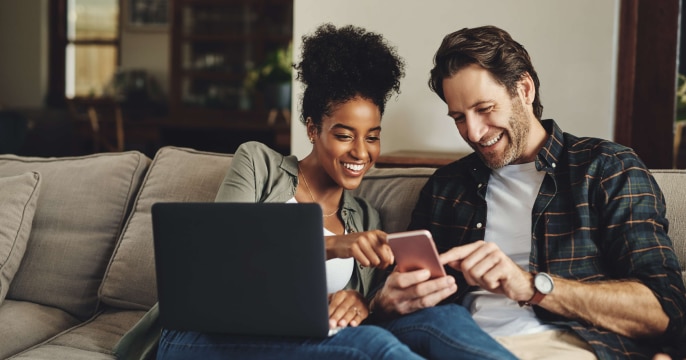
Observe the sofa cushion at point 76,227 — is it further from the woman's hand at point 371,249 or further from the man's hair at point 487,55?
the man's hair at point 487,55

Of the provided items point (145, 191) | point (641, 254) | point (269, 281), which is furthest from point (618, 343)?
point (145, 191)

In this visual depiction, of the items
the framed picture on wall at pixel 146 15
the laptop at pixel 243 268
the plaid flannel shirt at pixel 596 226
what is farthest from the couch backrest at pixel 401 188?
the framed picture on wall at pixel 146 15

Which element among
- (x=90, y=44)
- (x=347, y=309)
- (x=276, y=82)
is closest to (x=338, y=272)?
(x=347, y=309)

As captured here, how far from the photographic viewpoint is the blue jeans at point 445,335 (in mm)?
1411

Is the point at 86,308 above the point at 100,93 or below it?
below

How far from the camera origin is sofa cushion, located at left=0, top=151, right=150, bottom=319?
2166 mm

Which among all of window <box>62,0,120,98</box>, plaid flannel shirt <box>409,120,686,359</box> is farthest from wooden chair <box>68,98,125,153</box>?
plaid flannel shirt <box>409,120,686,359</box>

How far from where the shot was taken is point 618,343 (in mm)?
1547

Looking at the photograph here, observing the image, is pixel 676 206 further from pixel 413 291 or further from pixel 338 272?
pixel 338 272

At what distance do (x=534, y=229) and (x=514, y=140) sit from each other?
208 millimetres

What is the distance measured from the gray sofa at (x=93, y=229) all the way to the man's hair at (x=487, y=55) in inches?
15.9

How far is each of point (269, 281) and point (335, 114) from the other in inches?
23.5

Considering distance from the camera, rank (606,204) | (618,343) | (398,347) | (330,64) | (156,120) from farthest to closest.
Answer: (156,120)
(330,64)
(606,204)
(618,343)
(398,347)

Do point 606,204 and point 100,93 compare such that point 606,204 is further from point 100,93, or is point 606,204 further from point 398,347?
point 100,93
